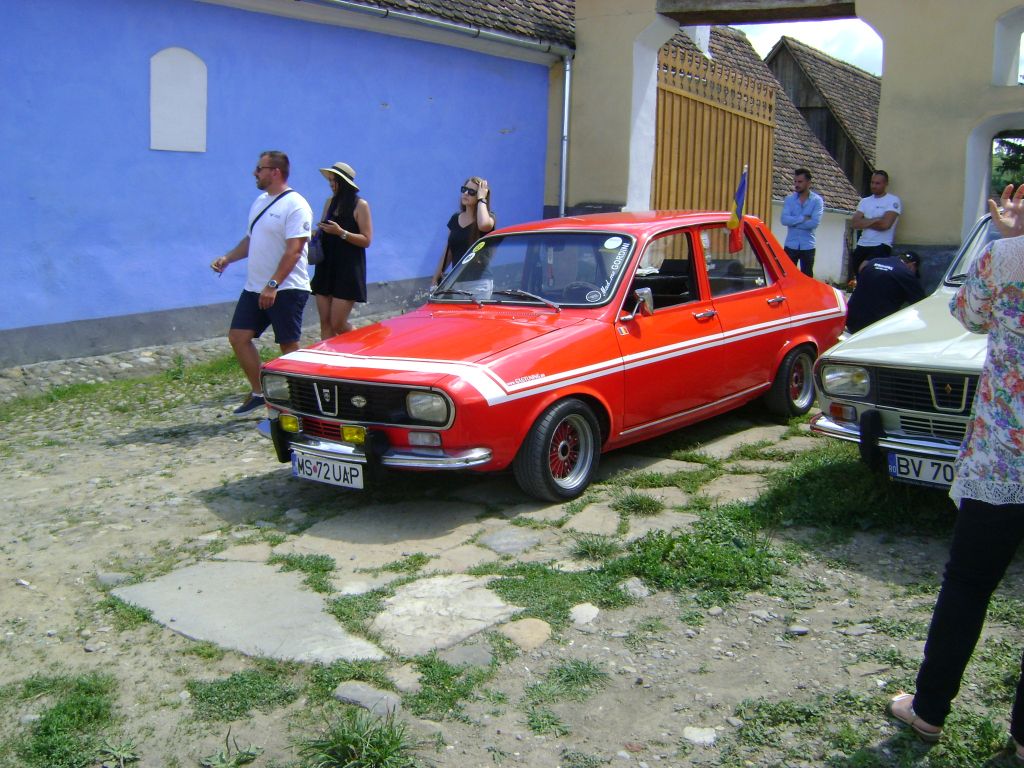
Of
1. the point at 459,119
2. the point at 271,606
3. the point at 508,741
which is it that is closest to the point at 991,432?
the point at 508,741

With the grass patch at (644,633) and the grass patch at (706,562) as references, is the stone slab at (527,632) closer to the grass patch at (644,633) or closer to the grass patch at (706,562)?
the grass patch at (644,633)

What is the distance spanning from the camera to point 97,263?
959cm

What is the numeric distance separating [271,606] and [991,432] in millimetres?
3000

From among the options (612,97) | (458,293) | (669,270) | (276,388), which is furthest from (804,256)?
(276,388)

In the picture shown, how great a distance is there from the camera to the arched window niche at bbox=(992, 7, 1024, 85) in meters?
10.4

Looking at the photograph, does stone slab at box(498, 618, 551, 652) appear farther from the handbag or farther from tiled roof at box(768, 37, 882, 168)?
tiled roof at box(768, 37, 882, 168)

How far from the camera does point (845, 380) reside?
5621mm

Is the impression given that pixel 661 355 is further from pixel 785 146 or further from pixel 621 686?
pixel 785 146

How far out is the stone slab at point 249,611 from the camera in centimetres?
426

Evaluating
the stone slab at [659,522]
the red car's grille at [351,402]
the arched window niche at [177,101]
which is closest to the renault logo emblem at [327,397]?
the red car's grille at [351,402]

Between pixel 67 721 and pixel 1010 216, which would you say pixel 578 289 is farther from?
pixel 67 721

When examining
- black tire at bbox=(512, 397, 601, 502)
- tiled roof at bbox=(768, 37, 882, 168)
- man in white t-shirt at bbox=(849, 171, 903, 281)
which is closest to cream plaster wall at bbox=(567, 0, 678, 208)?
man in white t-shirt at bbox=(849, 171, 903, 281)

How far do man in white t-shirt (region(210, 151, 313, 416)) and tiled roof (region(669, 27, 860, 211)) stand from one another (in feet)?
40.4

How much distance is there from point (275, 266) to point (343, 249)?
2.37ft
